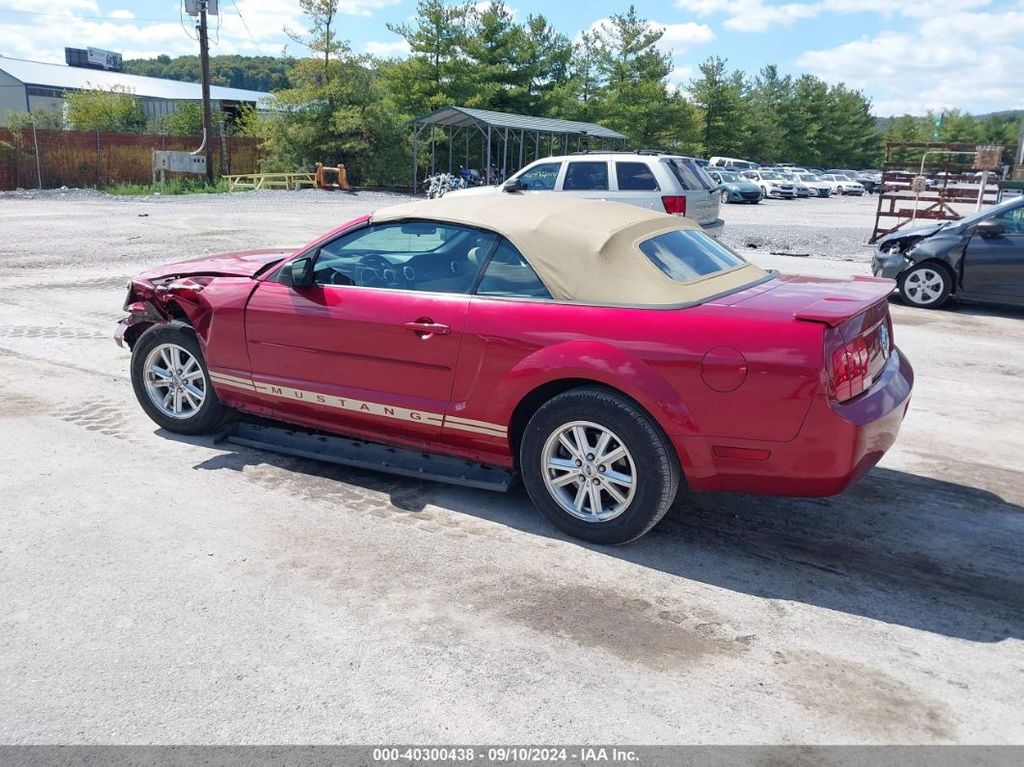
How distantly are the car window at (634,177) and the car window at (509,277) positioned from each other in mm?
10168

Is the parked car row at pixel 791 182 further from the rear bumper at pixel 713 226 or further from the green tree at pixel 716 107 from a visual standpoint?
the rear bumper at pixel 713 226

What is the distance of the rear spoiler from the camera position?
378cm

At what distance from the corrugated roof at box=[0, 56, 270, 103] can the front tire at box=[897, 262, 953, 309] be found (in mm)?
61253

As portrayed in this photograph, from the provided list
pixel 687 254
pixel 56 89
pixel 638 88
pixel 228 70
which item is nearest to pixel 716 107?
pixel 638 88

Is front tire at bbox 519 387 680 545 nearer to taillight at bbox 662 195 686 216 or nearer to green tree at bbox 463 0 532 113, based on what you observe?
taillight at bbox 662 195 686 216

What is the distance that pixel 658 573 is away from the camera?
13.2ft

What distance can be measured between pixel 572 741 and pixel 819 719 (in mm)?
861

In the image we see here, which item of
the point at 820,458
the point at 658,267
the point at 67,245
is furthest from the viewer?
the point at 67,245

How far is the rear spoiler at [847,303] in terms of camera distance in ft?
12.4

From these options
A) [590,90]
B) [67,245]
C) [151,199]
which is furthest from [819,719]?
[590,90]

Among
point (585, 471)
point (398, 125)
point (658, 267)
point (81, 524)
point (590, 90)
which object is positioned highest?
point (590, 90)

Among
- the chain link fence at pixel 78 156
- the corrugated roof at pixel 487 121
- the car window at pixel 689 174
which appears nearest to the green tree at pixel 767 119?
the corrugated roof at pixel 487 121

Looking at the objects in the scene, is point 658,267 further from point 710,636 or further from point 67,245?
point 67,245

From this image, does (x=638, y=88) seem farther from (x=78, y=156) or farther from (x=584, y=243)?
(x=584, y=243)
